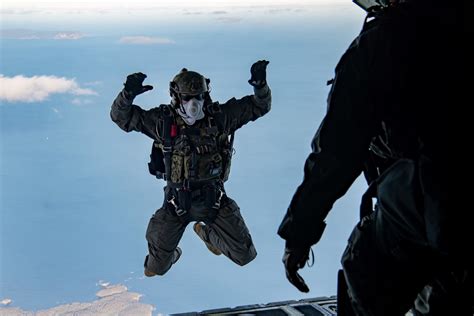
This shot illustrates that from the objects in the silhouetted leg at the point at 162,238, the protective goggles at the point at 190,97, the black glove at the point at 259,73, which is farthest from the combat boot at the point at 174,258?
the black glove at the point at 259,73

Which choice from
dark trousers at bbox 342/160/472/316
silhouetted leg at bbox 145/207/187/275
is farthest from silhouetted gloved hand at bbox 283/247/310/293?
silhouetted leg at bbox 145/207/187/275

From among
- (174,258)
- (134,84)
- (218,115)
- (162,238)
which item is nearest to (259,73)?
(218,115)

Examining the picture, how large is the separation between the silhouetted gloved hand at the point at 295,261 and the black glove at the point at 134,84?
1817 mm

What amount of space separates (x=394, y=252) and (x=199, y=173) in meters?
1.91

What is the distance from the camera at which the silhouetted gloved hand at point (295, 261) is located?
1475 mm

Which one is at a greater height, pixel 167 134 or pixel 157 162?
pixel 167 134

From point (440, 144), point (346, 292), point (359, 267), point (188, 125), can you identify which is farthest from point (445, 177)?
point (188, 125)

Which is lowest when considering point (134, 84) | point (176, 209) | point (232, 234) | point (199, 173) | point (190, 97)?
point (232, 234)

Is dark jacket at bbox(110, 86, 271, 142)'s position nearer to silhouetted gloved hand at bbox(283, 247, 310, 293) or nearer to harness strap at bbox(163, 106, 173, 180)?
harness strap at bbox(163, 106, 173, 180)

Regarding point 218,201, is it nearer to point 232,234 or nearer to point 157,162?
point 232,234

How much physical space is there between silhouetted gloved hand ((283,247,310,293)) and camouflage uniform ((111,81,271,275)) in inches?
66.6

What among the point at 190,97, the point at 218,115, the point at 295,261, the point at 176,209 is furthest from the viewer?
the point at 176,209

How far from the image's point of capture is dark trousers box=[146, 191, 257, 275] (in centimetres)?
337

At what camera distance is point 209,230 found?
3508mm
